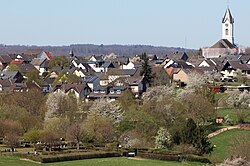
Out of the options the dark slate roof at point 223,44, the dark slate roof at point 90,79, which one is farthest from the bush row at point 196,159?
the dark slate roof at point 223,44

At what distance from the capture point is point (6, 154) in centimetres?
3672

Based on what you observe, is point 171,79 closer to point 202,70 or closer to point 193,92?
point 202,70

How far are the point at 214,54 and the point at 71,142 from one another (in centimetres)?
6589

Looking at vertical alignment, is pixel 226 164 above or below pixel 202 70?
below

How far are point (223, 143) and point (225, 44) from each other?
63.5m

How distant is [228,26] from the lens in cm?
10856

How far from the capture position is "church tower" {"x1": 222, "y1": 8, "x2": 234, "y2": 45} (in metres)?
108

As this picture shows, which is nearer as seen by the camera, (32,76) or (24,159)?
(24,159)

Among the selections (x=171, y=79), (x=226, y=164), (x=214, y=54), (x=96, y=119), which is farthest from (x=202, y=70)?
(x=226, y=164)

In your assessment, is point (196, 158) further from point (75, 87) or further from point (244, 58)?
point (244, 58)

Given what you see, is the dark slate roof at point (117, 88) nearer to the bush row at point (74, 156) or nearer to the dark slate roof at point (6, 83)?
the dark slate roof at point (6, 83)

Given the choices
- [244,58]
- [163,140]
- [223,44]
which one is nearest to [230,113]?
[163,140]

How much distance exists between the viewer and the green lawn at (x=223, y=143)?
131 ft

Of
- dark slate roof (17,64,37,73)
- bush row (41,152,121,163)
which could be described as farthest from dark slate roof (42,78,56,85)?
bush row (41,152,121,163)
